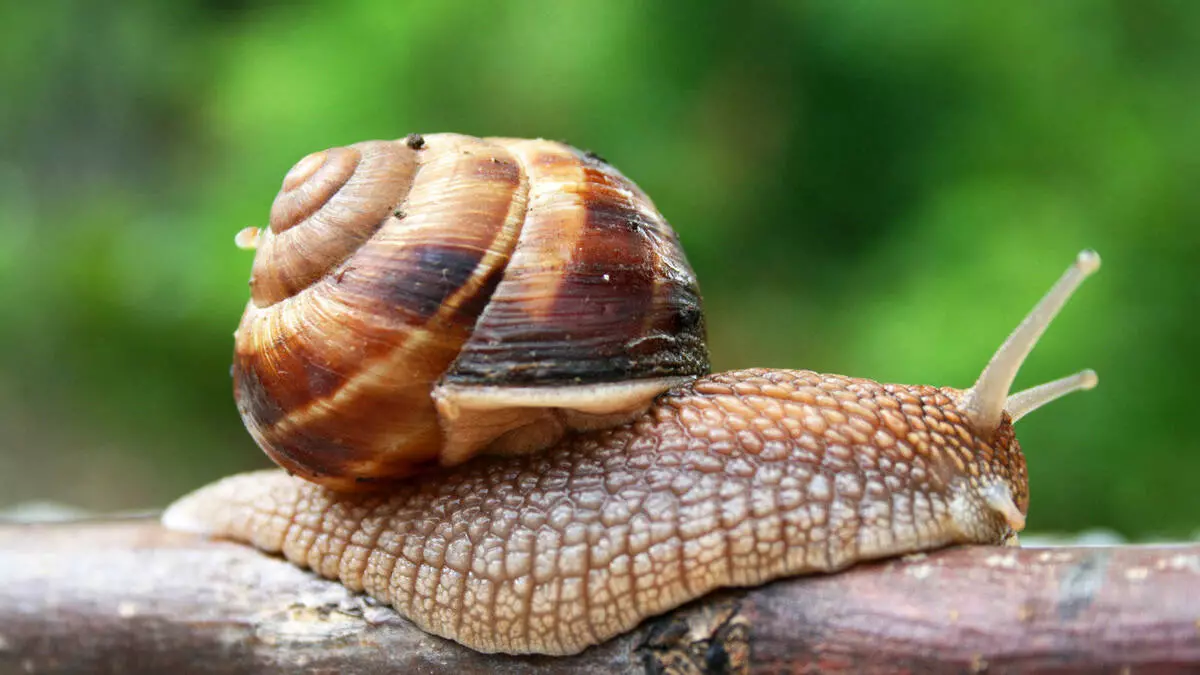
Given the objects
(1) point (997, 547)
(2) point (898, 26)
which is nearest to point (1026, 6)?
(2) point (898, 26)

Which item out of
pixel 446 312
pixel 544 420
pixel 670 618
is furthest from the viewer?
pixel 544 420

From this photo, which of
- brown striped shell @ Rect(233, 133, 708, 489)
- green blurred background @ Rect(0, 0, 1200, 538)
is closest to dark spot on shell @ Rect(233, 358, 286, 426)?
brown striped shell @ Rect(233, 133, 708, 489)

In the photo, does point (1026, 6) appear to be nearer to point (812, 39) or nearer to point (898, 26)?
point (898, 26)

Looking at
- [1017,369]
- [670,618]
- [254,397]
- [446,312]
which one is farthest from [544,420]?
[1017,369]

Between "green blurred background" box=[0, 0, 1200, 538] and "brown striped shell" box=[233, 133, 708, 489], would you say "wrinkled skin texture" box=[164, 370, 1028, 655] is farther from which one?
"green blurred background" box=[0, 0, 1200, 538]

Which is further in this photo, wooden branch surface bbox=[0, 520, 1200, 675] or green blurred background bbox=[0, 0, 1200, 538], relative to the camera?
green blurred background bbox=[0, 0, 1200, 538]

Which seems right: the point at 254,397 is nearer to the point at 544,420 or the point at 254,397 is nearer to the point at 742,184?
the point at 544,420
